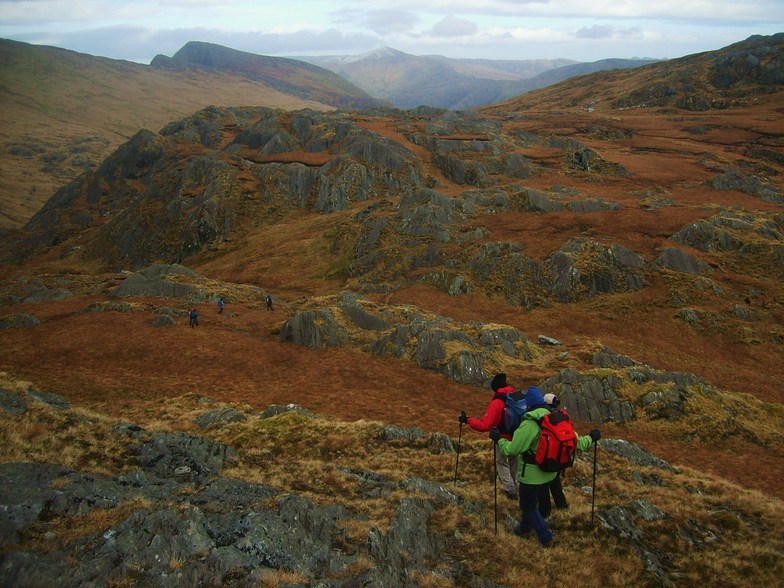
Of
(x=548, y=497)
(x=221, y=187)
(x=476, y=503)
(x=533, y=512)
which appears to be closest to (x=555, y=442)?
(x=533, y=512)

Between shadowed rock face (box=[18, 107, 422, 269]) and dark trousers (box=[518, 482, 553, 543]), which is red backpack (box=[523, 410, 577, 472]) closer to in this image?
dark trousers (box=[518, 482, 553, 543])

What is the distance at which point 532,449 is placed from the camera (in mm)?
10414

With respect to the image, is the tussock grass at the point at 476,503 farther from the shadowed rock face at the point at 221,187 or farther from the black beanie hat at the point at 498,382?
the shadowed rock face at the point at 221,187

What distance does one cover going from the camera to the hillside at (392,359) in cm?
1042

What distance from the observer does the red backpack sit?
995cm

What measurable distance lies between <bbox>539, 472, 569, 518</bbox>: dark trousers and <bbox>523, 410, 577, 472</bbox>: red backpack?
1.97m

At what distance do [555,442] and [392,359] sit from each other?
23216mm

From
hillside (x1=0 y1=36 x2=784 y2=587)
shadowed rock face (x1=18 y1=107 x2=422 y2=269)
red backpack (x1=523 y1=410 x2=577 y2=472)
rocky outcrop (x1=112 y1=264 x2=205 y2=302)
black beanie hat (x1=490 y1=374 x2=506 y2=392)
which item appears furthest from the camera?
shadowed rock face (x1=18 y1=107 x2=422 y2=269)

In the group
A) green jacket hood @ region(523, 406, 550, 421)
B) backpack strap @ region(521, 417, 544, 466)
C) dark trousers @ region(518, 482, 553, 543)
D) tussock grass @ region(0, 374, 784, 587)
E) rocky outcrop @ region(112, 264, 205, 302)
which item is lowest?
rocky outcrop @ region(112, 264, 205, 302)

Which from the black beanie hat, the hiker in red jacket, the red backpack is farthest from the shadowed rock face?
the red backpack

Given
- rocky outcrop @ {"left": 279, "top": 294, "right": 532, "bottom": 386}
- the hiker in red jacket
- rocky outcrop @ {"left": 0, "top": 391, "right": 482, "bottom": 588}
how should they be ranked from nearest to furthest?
rocky outcrop @ {"left": 0, "top": 391, "right": 482, "bottom": 588} < the hiker in red jacket < rocky outcrop @ {"left": 279, "top": 294, "right": 532, "bottom": 386}

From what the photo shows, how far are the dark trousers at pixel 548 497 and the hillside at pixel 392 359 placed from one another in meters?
0.47

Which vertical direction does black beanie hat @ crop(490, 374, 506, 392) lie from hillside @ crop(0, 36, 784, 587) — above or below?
above

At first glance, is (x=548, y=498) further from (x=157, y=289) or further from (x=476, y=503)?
(x=157, y=289)
